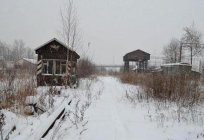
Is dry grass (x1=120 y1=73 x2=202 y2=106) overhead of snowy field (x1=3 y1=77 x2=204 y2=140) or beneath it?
overhead

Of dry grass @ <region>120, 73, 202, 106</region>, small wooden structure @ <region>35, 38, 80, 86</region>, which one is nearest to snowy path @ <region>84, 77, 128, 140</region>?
dry grass @ <region>120, 73, 202, 106</region>

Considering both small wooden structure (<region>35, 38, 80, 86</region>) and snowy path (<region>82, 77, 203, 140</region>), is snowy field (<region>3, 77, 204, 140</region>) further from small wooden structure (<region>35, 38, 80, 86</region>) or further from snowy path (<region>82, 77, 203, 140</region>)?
small wooden structure (<region>35, 38, 80, 86</region>)

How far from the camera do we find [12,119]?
4469 mm

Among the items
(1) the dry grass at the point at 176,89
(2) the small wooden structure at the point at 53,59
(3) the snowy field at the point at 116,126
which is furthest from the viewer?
(2) the small wooden structure at the point at 53,59

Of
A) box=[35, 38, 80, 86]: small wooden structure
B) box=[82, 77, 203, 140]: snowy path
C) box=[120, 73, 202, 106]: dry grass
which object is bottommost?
box=[82, 77, 203, 140]: snowy path

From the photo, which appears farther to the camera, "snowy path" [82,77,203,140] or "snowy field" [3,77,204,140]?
"snowy path" [82,77,203,140]

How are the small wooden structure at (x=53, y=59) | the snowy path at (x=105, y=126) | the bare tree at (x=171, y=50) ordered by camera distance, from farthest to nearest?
the bare tree at (x=171, y=50) → the small wooden structure at (x=53, y=59) → the snowy path at (x=105, y=126)

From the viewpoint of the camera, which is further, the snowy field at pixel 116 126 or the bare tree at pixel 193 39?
the bare tree at pixel 193 39

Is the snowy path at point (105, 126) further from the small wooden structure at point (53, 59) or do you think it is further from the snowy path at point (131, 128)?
the small wooden structure at point (53, 59)

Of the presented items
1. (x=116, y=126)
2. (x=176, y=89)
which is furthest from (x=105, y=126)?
(x=176, y=89)

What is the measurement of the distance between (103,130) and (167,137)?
1.56 metres

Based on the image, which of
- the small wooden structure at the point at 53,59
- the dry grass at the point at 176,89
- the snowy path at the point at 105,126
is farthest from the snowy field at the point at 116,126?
the small wooden structure at the point at 53,59

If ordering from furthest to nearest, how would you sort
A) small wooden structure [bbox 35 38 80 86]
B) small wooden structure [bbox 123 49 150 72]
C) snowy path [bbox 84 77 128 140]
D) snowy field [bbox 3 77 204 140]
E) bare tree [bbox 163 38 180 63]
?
bare tree [bbox 163 38 180 63] → small wooden structure [bbox 123 49 150 72] → small wooden structure [bbox 35 38 80 86] → snowy path [bbox 84 77 128 140] → snowy field [bbox 3 77 204 140]

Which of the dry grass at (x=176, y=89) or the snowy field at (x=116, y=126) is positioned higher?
the dry grass at (x=176, y=89)
